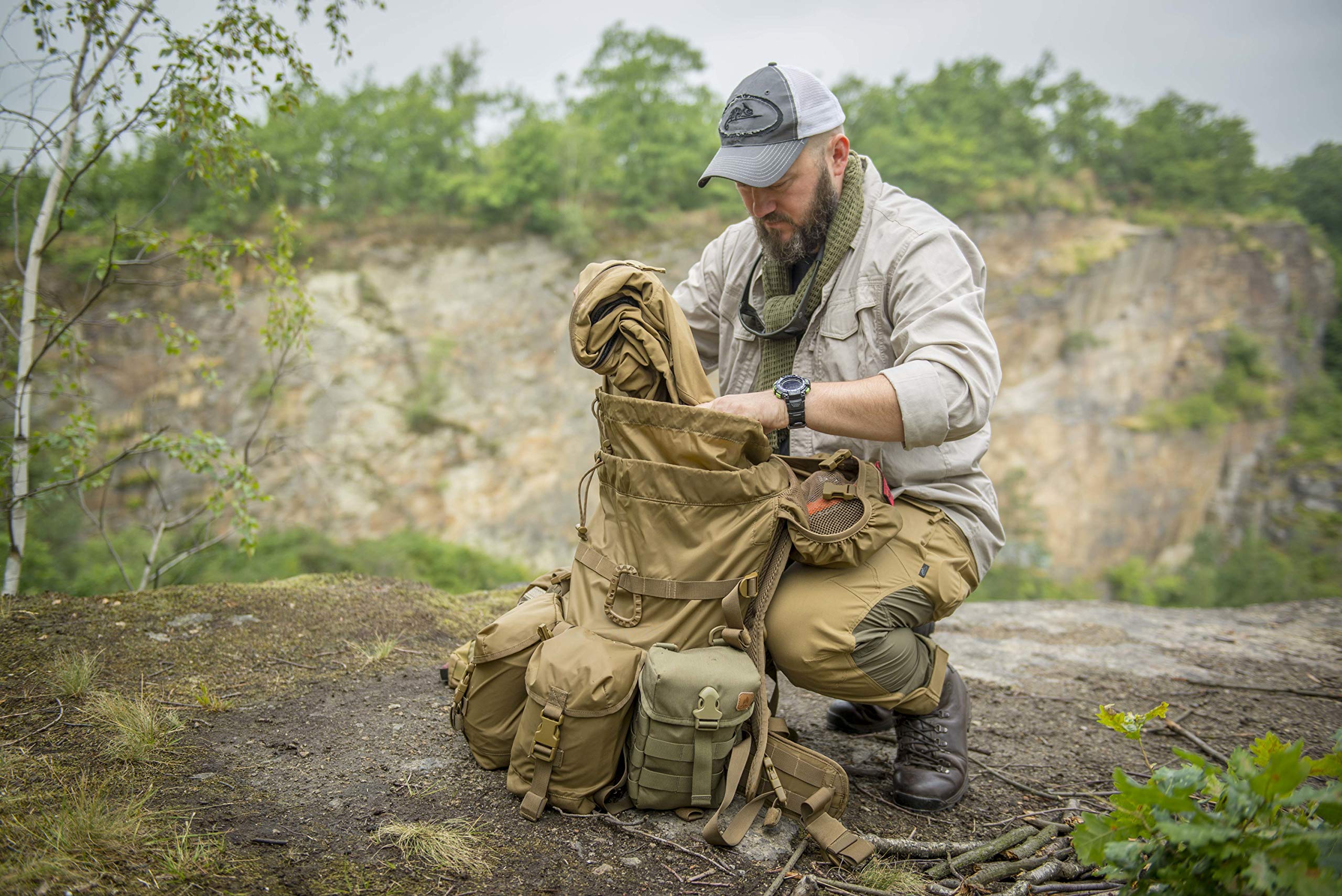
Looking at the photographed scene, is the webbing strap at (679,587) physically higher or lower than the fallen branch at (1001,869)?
higher

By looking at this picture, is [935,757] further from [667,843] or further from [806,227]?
[806,227]

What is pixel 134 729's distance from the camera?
228cm

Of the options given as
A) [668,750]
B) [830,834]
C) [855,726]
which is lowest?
[855,726]

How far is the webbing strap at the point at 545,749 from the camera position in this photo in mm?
2029

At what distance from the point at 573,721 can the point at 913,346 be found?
4.78ft

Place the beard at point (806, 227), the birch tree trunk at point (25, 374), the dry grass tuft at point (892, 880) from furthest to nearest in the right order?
the birch tree trunk at point (25, 374) → the beard at point (806, 227) → the dry grass tuft at point (892, 880)

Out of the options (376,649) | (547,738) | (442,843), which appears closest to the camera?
(442,843)

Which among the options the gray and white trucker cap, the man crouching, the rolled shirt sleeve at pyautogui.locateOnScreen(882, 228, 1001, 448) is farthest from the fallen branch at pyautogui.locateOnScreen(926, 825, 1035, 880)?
the gray and white trucker cap

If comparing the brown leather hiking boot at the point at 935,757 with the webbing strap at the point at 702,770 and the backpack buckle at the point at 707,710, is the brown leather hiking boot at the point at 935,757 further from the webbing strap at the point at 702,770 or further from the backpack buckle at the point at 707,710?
the backpack buckle at the point at 707,710

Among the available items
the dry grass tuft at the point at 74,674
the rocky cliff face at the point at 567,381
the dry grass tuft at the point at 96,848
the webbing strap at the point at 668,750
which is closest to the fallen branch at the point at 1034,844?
the webbing strap at the point at 668,750

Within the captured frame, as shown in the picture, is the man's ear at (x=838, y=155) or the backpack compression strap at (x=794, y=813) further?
the man's ear at (x=838, y=155)

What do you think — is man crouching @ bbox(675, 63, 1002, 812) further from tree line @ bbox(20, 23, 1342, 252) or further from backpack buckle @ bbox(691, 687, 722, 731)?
tree line @ bbox(20, 23, 1342, 252)

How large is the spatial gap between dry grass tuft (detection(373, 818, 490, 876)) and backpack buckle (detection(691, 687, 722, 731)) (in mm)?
611

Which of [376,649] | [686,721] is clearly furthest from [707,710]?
[376,649]
